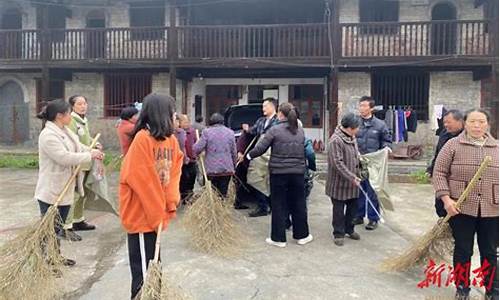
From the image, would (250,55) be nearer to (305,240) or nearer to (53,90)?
(53,90)

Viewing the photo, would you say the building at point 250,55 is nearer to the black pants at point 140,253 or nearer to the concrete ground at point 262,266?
the concrete ground at point 262,266

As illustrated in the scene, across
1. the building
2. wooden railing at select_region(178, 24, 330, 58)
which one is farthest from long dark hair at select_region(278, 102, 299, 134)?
wooden railing at select_region(178, 24, 330, 58)

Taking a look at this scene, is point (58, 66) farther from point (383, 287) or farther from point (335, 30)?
point (383, 287)

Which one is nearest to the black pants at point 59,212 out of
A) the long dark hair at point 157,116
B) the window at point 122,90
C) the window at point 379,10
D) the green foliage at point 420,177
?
the long dark hair at point 157,116

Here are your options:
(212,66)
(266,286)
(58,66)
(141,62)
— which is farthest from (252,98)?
(266,286)

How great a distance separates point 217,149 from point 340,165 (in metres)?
1.79

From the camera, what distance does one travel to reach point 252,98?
54.8ft

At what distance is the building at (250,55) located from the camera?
13445 mm

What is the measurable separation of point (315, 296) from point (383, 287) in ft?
2.23

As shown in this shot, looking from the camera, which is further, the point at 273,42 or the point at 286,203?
the point at 273,42

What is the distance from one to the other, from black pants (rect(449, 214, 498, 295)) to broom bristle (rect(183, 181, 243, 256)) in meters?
2.30

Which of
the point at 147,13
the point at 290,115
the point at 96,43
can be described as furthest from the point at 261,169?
the point at 147,13

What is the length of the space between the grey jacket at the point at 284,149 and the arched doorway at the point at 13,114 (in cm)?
1480

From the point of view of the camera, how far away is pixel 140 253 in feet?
10.4
